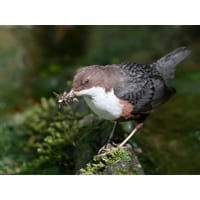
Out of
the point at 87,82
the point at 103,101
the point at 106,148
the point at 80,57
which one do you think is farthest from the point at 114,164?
the point at 80,57

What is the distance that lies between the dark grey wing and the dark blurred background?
36.5 inches

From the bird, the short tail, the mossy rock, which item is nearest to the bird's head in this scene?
the bird

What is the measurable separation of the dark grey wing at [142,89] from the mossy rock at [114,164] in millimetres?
Answer: 233

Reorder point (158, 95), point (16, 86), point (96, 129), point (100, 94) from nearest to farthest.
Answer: point (100, 94), point (158, 95), point (96, 129), point (16, 86)

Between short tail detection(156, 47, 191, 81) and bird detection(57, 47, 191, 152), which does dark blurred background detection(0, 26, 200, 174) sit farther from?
bird detection(57, 47, 191, 152)

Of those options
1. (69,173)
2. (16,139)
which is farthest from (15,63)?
(69,173)

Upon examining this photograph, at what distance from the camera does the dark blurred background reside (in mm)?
5180

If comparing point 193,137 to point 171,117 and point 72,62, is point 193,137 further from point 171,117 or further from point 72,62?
point 72,62

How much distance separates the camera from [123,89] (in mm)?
3713

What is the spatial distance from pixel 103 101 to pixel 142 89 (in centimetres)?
28

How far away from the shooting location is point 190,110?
4.98 metres

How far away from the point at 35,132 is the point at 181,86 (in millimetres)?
1135

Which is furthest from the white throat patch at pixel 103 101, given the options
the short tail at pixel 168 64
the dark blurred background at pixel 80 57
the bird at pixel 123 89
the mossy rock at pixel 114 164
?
the dark blurred background at pixel 80 57

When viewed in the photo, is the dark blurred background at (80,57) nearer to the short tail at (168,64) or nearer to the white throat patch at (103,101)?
the short tail at (168,64)
